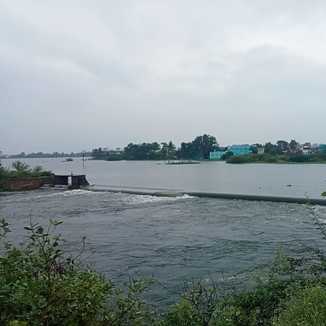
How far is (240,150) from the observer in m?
114

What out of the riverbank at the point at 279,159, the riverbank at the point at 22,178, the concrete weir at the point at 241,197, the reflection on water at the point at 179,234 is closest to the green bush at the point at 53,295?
the reflection on water at the point at 179,234

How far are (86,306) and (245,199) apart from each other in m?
27.6

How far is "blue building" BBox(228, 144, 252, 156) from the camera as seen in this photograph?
10903 centimetres

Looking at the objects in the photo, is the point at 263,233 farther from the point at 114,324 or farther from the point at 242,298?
the point at 114,324

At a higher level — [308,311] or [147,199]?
[308,311]

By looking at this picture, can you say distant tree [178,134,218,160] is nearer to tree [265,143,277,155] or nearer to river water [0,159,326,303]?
tree [265,143,277,155]

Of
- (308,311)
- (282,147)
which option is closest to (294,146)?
(282,147)

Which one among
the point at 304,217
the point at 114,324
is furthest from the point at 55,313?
the point at 304,217

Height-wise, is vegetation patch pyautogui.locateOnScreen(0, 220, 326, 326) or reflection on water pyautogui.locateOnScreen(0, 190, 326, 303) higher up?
vegetation patch pyautogui.locateOnScreen(0, 220, 326, 326)

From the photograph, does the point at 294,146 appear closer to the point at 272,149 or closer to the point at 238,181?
the point at 272,149

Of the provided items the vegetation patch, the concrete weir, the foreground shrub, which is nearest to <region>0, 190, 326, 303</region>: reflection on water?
the concrete weir

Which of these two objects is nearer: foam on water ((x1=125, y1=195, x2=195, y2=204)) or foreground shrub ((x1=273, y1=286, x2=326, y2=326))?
foreground shrub ((x1=273, y1=286, x2=326, y2=326))

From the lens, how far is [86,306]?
3.37 m

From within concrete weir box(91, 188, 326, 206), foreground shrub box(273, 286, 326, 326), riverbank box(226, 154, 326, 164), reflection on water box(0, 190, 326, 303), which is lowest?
reflection on water box(0, 190, 326, 303)
